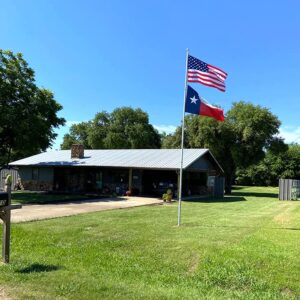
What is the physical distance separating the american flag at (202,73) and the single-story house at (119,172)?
620 inches

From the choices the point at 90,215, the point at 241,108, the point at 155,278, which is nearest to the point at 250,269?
the point at 155,278

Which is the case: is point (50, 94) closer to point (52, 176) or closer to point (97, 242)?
point (52, 176)

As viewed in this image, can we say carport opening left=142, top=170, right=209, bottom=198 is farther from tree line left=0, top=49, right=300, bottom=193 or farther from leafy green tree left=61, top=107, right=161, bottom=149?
leafy green tree left=61, top=107, right=161, bottom=149

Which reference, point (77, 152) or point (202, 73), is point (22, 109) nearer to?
point (77, 152)

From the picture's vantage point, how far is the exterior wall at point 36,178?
117ft

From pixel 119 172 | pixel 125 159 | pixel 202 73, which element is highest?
pixel 202 73

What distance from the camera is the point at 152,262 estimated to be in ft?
27.3

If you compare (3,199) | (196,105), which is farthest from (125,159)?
(3,199)

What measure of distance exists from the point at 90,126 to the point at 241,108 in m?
39.3

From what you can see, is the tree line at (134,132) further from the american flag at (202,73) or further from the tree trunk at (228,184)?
the american flag at (202,73)

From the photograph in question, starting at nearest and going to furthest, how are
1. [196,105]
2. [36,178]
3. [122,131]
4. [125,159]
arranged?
1. [196,105]
2. [125,159]
3. [36,178]
4. [122,131]

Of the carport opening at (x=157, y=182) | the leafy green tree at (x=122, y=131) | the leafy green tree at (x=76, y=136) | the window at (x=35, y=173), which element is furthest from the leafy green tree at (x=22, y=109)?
the leafy green tree at (x=76, y=136)

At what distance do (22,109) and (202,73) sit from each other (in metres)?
17.2

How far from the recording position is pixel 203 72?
13.6 metres
